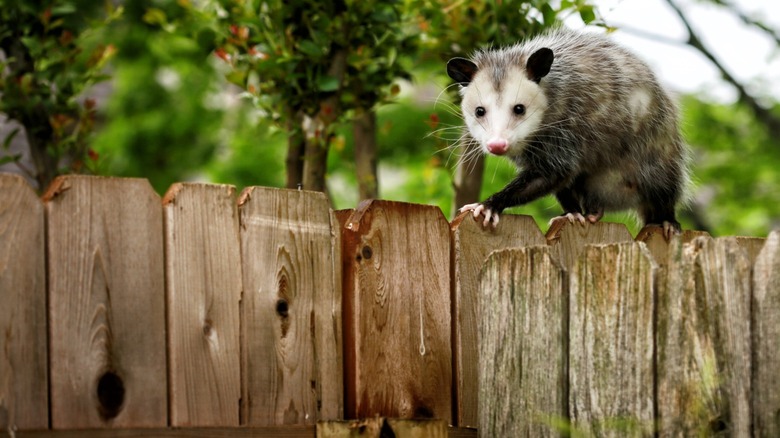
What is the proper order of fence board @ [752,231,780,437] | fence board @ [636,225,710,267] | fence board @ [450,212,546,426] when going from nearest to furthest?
1. fence board @ [752,231,780,437]
2. fence board @ [450,212,546,426]
3. fence board @ [636,225,710,267]

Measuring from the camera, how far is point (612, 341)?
1.89 meters

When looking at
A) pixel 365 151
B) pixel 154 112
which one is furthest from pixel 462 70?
pixel 154 112

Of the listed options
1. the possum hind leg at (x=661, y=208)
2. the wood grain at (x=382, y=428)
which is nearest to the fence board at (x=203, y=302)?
the wood grain at (x=382, y=428)

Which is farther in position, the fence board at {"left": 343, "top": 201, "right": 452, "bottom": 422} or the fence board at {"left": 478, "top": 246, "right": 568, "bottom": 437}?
the fence board at {"left": 343, "top": 201, "right": 452, "bottom": 422}

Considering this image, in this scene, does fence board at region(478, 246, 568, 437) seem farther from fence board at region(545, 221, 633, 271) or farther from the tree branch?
the tree branch

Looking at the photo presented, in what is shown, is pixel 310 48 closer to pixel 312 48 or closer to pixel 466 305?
pixel 312 48

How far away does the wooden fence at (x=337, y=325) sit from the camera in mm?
1785

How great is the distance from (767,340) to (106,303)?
1221 mm

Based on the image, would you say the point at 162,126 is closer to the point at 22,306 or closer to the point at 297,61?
the point at 297,61

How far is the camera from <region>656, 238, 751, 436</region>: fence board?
1.76 m

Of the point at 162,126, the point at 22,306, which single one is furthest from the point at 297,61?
the point at 162,126

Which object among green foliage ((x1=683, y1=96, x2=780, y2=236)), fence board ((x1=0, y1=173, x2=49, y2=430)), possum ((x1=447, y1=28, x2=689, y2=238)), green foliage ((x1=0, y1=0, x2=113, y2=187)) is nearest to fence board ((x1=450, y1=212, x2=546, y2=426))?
possum ((x1=447, y1=28, x2=689, y2=238))

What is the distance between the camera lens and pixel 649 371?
1.83m

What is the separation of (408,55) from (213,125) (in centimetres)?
554
